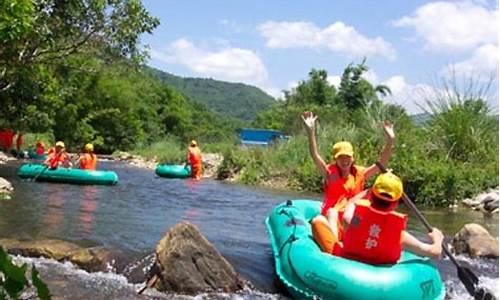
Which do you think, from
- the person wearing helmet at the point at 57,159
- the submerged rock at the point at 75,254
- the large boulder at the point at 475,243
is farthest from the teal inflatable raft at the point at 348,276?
the person wearing helmet at the point at 57,159

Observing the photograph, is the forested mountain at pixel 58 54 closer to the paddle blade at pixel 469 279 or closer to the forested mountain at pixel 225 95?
the paddle blade at pixel 469 279

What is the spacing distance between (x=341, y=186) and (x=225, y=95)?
16328 centimetres

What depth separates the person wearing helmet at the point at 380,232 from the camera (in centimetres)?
511

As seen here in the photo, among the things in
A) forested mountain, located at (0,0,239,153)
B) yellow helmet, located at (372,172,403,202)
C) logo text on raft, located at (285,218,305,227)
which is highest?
forested mountain, located at (0,0,239,153)

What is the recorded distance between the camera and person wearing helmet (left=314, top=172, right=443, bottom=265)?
5.11 metres

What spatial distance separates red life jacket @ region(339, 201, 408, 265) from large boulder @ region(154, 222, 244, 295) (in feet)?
3.99

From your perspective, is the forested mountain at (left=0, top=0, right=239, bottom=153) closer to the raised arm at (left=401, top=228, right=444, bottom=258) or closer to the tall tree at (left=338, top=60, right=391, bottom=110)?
the raised arm at (left=401, top=228, right=444, bottom=258)

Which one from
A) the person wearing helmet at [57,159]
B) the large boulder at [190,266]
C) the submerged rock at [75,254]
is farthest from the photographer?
the person wearing helmet at [57,159]

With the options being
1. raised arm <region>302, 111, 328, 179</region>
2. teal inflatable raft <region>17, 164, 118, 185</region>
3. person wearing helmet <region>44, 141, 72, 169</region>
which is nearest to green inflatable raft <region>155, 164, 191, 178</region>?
person wearing helmet <region>44, 141, 72, 169</region>

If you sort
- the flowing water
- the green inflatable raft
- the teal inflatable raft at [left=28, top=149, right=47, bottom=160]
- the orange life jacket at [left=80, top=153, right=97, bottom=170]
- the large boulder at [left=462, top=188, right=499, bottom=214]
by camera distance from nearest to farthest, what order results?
the flowing water
the large boulder at [left=462, top=188, right=499, bottom=214]
the orange life jacket at [left=80, top=153, right=97, bottom=170]
the green inflatable raft
the teal inflatable raft at [left=28, top=149, right=47, bottom=160]

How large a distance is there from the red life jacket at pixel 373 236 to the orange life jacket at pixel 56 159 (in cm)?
1165

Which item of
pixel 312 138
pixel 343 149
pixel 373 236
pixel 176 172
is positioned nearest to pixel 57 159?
pixel 176 172

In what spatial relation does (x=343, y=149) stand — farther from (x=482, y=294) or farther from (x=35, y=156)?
(x=35, y=156)

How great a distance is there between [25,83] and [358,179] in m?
12.8
